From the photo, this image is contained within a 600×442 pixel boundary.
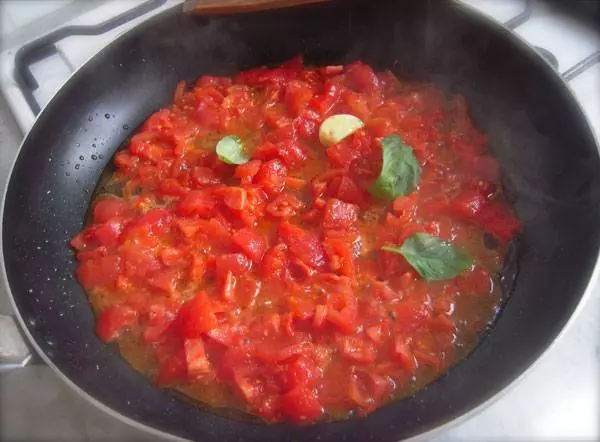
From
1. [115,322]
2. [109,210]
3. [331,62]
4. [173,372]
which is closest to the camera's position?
[173,372]

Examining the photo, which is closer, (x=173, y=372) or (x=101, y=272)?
(x=173, y=372)

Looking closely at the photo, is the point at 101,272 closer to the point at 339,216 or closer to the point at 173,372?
the point at 173,372

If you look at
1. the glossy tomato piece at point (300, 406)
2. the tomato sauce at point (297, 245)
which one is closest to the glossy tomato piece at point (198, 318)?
the tomato sauce at point (297, 245)

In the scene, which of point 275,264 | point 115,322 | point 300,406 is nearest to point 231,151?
point 275,264

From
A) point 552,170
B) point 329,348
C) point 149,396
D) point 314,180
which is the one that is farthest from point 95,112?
point 552,170

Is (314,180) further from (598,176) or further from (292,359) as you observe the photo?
(598,176)

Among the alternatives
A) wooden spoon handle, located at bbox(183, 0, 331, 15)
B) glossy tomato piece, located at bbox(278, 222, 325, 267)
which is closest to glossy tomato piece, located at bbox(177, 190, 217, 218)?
glossy tomato piece, located at bbox(278, 222, 325, 267)

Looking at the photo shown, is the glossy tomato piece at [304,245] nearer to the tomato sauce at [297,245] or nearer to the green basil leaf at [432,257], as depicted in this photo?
the tomato sauce at [297,245]
